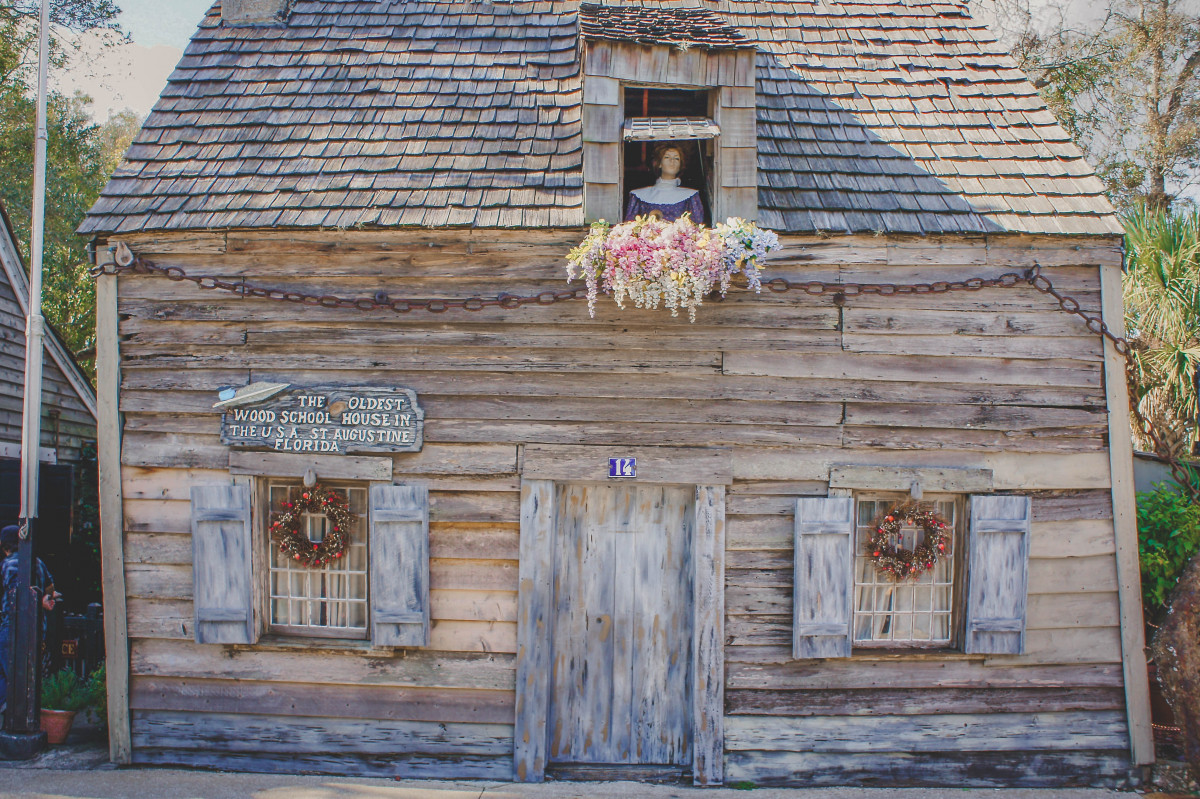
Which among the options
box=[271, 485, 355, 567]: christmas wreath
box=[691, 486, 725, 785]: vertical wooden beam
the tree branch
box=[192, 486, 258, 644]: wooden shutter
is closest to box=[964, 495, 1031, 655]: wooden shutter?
box=[691, 486, 725, 785]: vertical wooden beam

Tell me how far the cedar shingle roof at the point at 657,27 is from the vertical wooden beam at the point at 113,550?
3904 millimetres

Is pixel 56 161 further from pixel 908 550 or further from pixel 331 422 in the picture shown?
pixel 908 550

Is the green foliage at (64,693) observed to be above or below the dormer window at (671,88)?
A: below

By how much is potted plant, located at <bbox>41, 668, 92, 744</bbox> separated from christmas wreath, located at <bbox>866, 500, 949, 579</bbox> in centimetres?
595

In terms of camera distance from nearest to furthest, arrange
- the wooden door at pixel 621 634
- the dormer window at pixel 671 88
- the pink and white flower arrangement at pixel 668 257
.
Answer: the pink and white flower arrangement at pixel 668 257
the dormer window at pixel 671 88
the wooden door at pixel 621 634

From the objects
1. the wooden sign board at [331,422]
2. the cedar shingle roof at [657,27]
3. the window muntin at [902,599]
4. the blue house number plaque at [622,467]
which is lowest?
the window muntin at [902,599]

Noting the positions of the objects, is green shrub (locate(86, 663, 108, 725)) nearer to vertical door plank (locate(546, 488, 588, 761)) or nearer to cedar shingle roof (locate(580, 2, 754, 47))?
Result: vertical door plank (locate(546, 488, 588, 761))

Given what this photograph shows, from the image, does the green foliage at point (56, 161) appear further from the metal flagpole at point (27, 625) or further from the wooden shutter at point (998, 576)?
the wooden shutter at point (998, 576)

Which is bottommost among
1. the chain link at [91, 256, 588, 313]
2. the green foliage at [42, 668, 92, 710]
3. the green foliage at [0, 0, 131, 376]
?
the green foliage at [42, 668, 92, 710]

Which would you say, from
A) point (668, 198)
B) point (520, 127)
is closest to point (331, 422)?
point (520, 127)

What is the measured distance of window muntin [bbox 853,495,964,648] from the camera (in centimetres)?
552

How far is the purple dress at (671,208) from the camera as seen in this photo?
18.5ft

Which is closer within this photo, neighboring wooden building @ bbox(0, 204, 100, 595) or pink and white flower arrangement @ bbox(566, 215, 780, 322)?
pink and white flower arrangement @ bbox(566, 215, 780, 322)

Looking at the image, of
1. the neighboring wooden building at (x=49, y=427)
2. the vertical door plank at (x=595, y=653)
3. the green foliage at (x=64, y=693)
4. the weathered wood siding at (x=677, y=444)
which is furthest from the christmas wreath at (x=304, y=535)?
the neighboring wooden building at (x=49, y=427)
